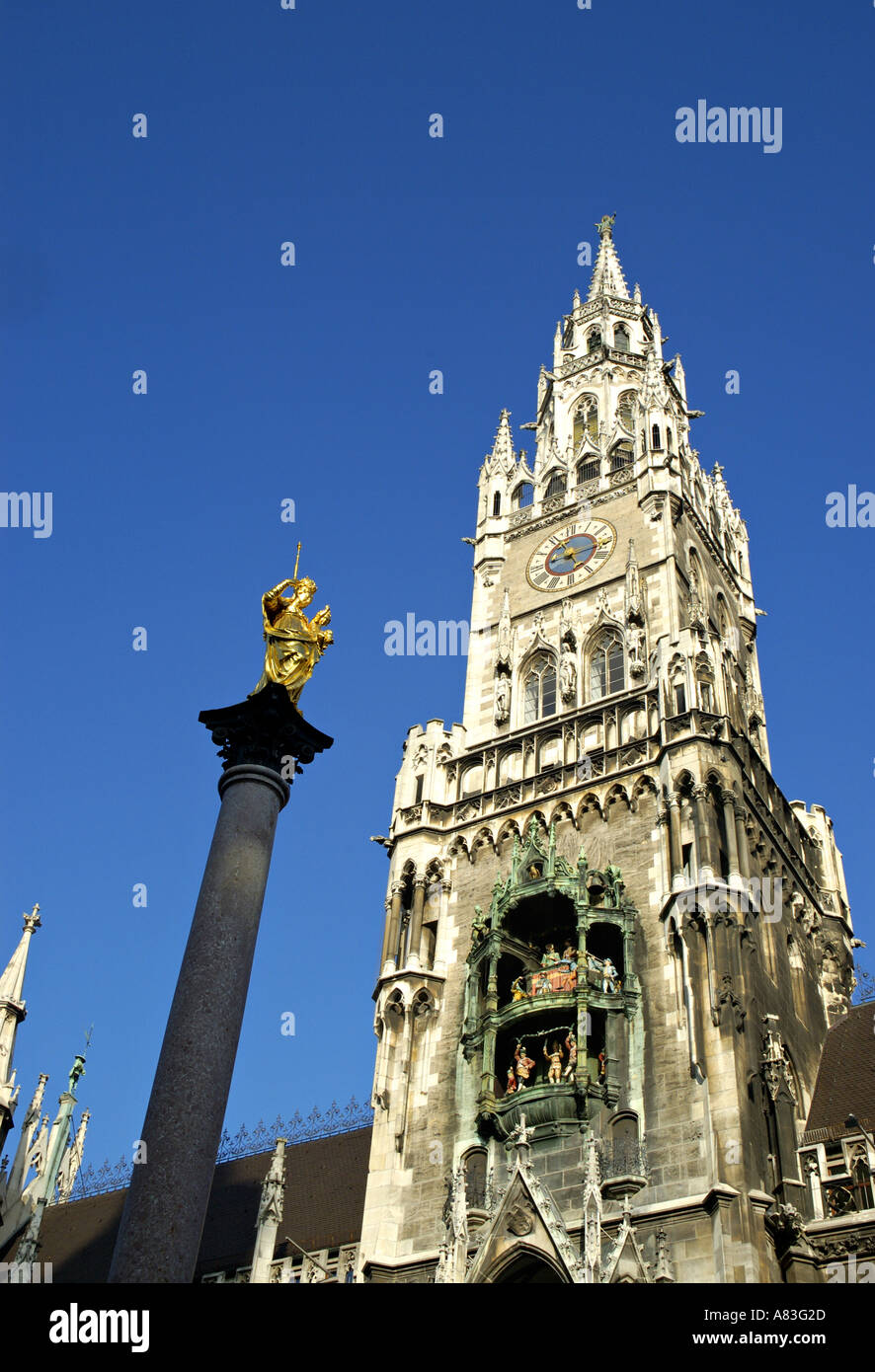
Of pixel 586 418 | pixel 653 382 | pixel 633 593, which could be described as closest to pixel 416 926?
pixel 633 593

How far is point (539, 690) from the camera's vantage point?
3672 cm

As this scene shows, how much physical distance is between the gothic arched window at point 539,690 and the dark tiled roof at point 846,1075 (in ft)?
34.3

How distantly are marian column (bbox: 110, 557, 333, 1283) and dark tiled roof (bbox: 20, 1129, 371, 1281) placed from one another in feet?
54.5

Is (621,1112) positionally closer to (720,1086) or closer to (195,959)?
(720,1086)

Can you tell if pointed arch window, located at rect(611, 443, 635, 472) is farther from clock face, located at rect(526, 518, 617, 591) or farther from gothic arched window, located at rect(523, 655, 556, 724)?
gothic arched window, located at rect(523, 655, 556, 724)

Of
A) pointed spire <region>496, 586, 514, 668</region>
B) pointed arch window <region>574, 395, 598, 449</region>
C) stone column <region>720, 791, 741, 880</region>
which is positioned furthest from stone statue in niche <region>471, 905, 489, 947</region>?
pointed arch window <region>574, 395, 598, 449</region>

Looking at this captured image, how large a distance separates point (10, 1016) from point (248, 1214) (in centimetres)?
882

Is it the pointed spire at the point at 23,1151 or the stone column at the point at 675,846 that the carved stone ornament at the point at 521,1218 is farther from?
the pointed spire at the point at 23,1151

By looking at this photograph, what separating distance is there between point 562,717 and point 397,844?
5.15 meters

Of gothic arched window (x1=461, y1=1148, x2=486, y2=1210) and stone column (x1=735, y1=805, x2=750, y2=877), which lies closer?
gothic arched window (x1=461, y1=1148, x2=486, y2=1210)

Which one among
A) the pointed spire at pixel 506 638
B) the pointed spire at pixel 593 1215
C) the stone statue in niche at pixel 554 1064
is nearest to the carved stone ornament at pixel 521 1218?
the pointed spire at pixel 593 1215

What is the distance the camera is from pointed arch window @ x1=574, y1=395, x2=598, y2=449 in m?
46.9

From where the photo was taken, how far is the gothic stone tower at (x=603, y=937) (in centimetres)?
2414

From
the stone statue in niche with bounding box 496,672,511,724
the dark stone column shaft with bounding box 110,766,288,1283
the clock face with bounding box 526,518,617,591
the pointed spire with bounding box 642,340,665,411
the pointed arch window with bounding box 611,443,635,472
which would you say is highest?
the pointed spire with bounding box 642,340,665,411
